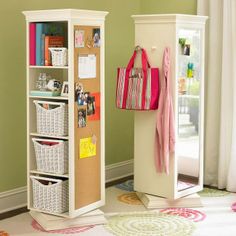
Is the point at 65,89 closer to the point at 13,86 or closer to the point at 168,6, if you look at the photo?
the point at 13,86

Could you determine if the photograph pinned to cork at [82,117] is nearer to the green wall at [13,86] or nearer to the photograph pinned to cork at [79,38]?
the photograph pinned to cork at [79,38]

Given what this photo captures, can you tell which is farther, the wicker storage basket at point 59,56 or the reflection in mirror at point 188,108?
the reflection in mirror at point 188,108

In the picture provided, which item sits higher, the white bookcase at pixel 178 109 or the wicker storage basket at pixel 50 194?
the white bookcase at pixel 178 109

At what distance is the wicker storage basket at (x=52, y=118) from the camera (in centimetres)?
365

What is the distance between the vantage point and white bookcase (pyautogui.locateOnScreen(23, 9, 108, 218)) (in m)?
3.58

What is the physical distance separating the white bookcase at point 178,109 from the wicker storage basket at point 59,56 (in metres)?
0.82

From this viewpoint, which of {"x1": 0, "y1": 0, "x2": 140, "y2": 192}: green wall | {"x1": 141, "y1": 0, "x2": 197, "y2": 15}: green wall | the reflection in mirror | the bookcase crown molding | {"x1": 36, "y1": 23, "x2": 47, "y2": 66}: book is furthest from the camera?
{"x1": 141, "y1": 0, "x2": 197, "y2": 15}: green wall

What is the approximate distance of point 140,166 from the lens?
432 centimetres

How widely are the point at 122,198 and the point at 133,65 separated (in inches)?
45.7

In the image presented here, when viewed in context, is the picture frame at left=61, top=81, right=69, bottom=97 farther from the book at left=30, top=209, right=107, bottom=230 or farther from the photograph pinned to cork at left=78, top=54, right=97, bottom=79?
the book at left=30, top=209, right=107, bottom=230

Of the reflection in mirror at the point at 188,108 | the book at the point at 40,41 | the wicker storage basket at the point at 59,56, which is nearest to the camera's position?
the wicker storage basket at the point at 59,56

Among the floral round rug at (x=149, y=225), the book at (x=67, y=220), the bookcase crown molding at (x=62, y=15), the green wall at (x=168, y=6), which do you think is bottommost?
the floral round rug at (x=149, y=225)

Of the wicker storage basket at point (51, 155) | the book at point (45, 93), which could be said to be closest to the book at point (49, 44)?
the book at point (45, 93)

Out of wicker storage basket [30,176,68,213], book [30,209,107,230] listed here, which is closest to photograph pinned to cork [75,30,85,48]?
Result: wicker storage basket [30,176,68,213]
